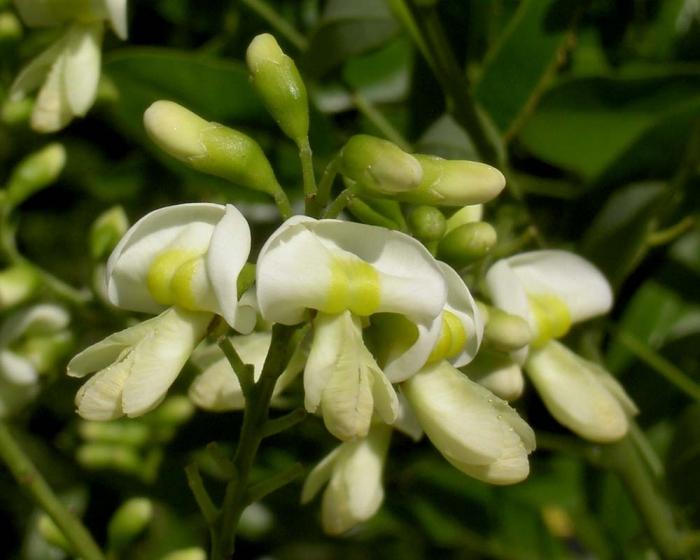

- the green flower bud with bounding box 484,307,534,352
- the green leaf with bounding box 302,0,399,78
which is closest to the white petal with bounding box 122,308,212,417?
the green flower bud with bounding box 484,307,534,352

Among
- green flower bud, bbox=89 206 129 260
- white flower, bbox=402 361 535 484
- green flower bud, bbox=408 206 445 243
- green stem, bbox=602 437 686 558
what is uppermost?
green flower bud, bbox=408 206 445 243

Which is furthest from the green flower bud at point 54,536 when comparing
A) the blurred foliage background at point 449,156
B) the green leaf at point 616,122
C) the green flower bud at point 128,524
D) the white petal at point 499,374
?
the green leaf at point 616,122

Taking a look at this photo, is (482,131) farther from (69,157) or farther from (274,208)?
(69,157)

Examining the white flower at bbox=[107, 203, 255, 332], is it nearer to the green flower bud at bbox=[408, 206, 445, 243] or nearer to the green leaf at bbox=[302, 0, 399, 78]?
the green flower bud at bbox=[408, 206, 445, 243]

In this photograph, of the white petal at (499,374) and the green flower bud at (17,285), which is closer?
the white petal at (499,374)

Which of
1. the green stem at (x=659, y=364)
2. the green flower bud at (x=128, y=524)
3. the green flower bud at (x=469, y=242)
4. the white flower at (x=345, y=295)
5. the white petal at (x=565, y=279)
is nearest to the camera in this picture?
the white flower at (x=345, y=295)

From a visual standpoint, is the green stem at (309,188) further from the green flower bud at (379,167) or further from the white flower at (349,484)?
the white flower at (349,484)
